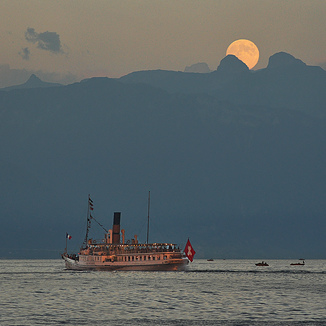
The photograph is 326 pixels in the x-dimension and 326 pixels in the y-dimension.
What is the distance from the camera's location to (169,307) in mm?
94500

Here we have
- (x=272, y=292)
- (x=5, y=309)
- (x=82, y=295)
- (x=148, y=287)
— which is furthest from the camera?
(x=148, y=287)

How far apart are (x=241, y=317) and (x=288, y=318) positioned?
17.8ft

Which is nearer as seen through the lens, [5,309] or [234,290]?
[5,309]

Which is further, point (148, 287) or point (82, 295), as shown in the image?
point (148, 287)

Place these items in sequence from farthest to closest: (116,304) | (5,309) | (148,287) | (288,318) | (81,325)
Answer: (148,287)
(116,304)
(5,309)
(288,318)
(81,325)

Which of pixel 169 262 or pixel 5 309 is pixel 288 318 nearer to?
pixel 5 309

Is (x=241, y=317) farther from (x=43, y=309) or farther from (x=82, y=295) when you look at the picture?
(x=82, y=295)

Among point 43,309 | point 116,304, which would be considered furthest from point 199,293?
point 43,309

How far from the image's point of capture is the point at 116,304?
99.1 m

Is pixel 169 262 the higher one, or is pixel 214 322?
pixel 169 262

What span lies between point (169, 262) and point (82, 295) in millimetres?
81543

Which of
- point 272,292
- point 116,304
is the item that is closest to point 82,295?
point 116,304

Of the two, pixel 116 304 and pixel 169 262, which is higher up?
pixel 169 262

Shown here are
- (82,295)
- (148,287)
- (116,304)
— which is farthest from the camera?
(148,287)
